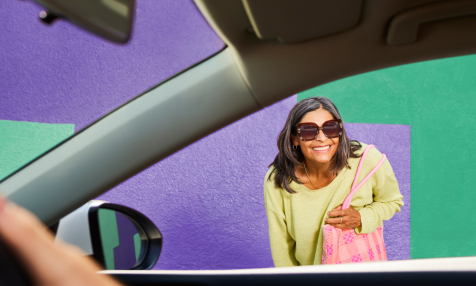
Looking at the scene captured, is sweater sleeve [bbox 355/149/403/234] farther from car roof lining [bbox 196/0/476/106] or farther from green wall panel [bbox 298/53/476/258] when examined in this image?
green wall panel [bbox 298/53/476/258]

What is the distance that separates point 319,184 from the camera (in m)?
1.96

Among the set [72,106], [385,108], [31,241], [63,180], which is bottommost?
[31,241]

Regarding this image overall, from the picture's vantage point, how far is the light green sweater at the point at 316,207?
1868 millimetres

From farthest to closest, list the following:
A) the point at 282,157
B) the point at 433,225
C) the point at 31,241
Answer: the point at 433,225
the point at 282,157
the point at 31,241

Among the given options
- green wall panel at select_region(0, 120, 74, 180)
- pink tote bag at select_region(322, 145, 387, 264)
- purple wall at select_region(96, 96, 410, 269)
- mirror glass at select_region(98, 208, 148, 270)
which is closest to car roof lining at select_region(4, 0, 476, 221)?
mirror glass at select_region(98, 208, 148, 270)

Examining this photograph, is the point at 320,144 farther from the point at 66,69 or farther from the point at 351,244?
the point at 66,69

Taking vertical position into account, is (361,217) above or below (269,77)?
below

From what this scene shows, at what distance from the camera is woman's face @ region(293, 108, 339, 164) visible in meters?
1.86

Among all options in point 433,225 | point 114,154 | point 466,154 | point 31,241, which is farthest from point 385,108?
point 31,241

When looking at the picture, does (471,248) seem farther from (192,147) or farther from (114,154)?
(114,154)

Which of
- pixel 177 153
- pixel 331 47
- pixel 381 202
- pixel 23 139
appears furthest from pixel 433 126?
pixel 23 139

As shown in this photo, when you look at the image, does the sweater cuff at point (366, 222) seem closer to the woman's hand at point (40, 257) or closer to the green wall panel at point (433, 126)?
the woman's hand at point (40, 257)

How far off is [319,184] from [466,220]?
8.72 feet

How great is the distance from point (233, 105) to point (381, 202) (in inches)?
53.8
